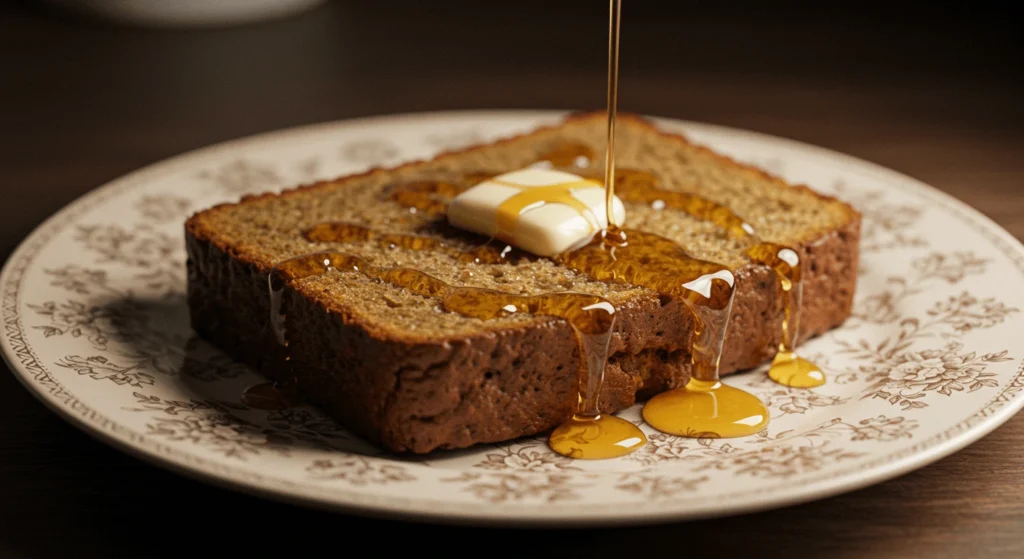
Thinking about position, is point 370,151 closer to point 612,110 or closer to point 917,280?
point 612,110

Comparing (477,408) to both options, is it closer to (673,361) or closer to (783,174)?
(673,361)

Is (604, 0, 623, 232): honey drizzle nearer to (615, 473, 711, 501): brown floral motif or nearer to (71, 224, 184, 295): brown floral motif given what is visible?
(615, 473, 711, 501): brown floral motif

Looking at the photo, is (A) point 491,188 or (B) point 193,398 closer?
(B) point 193,398

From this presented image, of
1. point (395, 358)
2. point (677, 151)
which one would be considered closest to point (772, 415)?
point (395, 358)

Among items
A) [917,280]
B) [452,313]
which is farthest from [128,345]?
[917,280]

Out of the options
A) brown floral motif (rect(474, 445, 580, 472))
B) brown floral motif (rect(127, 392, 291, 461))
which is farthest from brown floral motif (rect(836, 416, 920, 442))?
brown floral motif (rect(127, 392, 291, 461))

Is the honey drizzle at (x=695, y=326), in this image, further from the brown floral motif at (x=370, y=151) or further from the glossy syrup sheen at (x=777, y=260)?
the brown floral motif at (x=370, y=151)

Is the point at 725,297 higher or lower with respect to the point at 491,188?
lower
